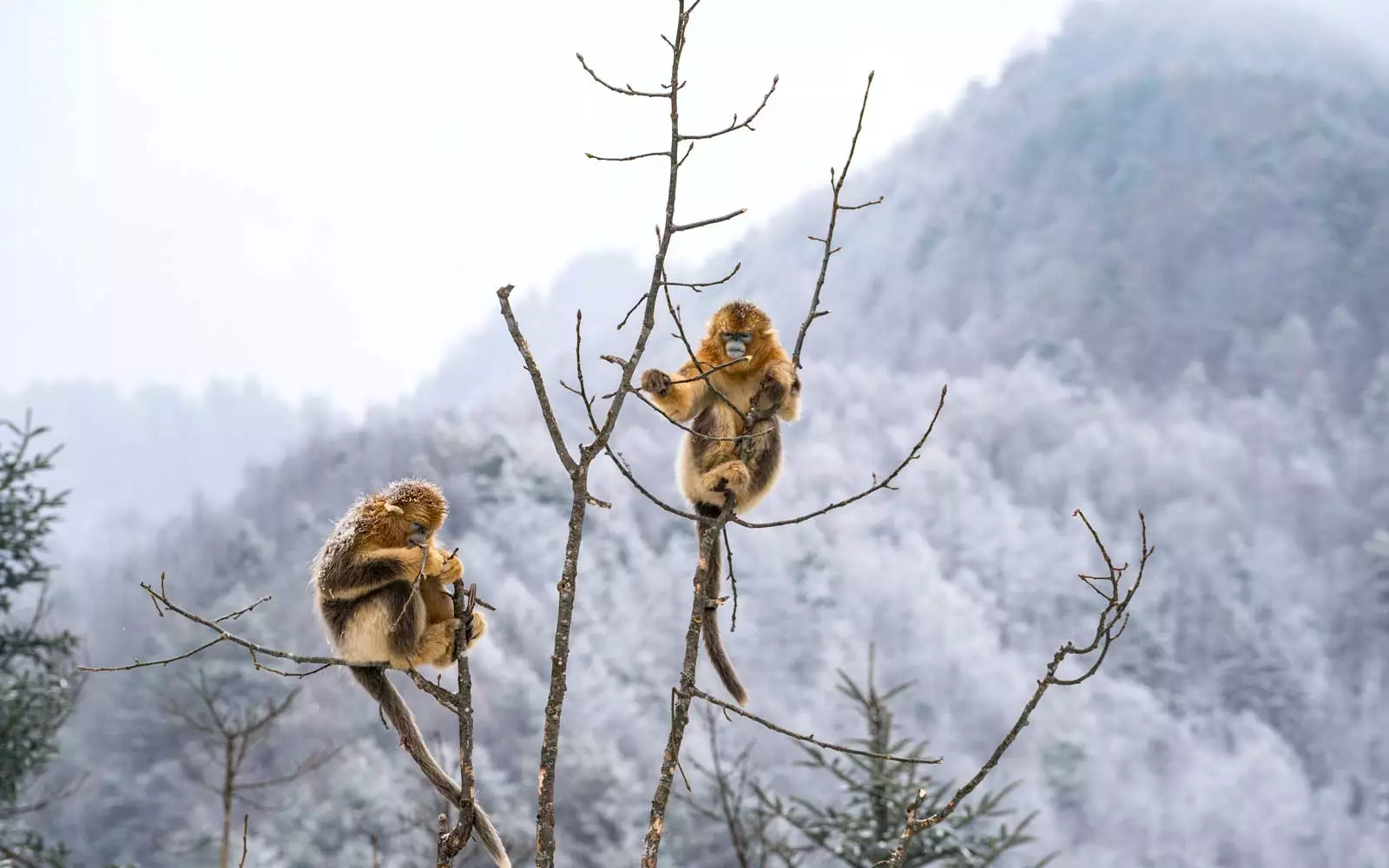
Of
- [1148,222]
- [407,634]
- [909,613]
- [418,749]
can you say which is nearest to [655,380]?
[407,634]

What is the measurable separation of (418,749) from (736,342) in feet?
5.56

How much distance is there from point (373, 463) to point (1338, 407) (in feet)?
56.1

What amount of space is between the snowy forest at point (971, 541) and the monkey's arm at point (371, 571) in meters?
9.46

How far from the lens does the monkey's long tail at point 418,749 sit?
2.33 m

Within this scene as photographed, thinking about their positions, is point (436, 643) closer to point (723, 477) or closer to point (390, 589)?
point (390, 589)

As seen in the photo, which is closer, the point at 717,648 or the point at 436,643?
the point at 436,643

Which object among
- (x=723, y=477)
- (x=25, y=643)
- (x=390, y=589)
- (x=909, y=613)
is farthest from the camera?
(x=909, y=613)

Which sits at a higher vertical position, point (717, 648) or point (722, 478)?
point (722, 478)

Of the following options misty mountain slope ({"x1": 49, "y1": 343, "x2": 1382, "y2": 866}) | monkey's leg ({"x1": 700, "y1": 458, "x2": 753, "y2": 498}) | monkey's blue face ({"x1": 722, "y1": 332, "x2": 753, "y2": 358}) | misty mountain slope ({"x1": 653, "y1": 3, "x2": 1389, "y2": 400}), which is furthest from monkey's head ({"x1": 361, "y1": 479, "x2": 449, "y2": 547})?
misty mountain slope ({"x1": 653, "y1": 3, "x2": 1389, "y2": 400})

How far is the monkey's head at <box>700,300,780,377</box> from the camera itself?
379 cm

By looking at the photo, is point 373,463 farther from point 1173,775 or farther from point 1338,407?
point 1338,407

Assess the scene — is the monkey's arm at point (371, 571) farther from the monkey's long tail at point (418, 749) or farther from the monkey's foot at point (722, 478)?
the monkey's foot at point (722, 478)

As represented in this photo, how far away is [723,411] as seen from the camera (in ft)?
12.9

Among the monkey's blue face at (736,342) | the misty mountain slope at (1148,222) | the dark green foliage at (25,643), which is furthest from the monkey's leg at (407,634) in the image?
the misty mountain slope at (1148,222)
